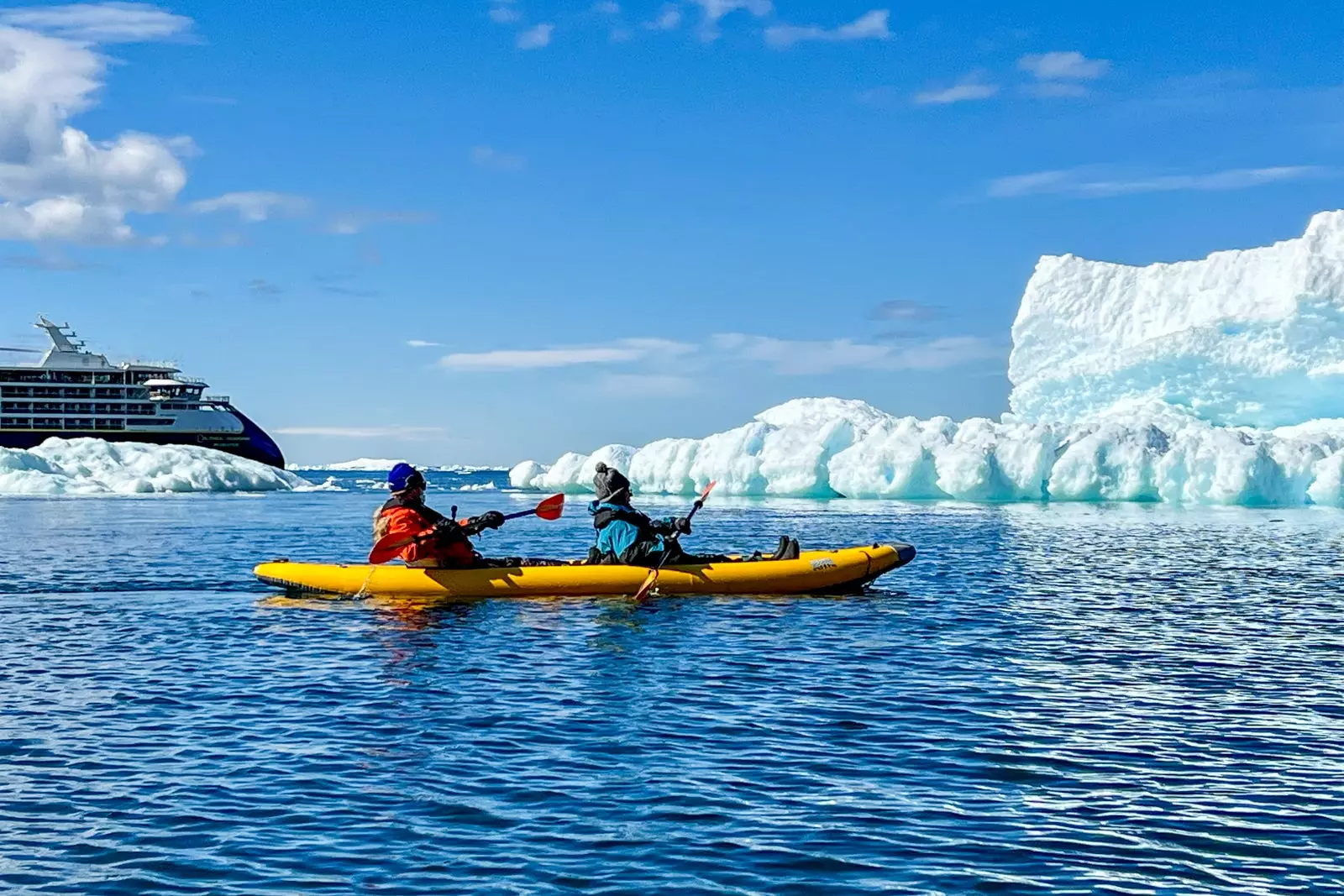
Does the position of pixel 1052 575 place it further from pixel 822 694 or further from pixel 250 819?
pixel 250 819

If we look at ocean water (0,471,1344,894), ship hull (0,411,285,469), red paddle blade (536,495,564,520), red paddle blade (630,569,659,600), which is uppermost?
Result: ship hull (0,411,285,469)

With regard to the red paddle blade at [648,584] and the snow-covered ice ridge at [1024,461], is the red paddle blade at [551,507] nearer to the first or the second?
the red paddle blade at [648,584]

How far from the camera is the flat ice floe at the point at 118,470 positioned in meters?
68.8

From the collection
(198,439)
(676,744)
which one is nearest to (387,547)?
(676,744)

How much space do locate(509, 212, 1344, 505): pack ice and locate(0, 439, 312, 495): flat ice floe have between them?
2223 centimetres

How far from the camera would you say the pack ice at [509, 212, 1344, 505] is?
49.1m

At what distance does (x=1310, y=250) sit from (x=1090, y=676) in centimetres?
5139

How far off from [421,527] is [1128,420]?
45850 millimetres

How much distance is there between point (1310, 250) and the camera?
185 ft

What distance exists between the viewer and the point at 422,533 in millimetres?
17531

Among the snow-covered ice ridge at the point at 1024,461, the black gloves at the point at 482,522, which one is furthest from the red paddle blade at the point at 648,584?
the snow-covered ice ridge at the point at 1024,461

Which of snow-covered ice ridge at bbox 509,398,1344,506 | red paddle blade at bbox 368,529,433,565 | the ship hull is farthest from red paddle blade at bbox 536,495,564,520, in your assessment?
the ship hull

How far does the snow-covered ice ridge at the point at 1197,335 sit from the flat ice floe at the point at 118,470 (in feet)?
148

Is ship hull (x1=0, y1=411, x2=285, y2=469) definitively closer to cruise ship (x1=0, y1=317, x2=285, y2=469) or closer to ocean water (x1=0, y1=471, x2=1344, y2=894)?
cruise ship (x1=0, y1=317, x2=285, y2=469)
